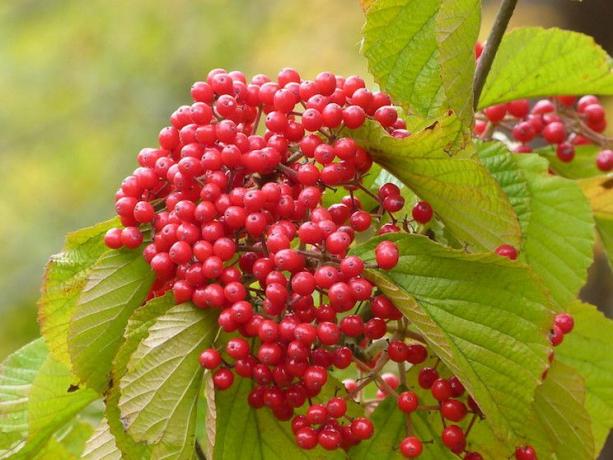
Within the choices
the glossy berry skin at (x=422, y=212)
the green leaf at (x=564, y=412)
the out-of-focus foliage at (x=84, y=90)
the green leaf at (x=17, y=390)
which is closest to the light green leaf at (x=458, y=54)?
the glossy berry skin at (x=422, y=212)

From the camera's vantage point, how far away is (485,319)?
1.32 metres

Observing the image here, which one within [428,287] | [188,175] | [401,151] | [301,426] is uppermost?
[188,175]

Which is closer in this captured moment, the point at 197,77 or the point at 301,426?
the point at 301,426

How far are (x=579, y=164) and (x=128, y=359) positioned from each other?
1.21 metres

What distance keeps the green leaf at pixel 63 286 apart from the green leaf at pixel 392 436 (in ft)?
1.74

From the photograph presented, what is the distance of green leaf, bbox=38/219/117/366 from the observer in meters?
1.52

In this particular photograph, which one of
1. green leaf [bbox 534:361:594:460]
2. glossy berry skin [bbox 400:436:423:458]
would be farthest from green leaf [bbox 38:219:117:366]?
green leaf [bbox 534:361:594:460]

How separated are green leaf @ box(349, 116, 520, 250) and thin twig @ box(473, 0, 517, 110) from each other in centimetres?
26

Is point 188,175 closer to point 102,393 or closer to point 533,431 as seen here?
point 102,393

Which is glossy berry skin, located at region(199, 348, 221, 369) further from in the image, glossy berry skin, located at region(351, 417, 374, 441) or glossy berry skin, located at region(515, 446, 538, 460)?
glossy berry skin, located at region(515, 446, 538, 460)

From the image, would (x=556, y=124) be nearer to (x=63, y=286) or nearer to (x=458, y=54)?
(x=458, y=54)

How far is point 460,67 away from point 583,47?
20.9 inches

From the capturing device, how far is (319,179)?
135cm

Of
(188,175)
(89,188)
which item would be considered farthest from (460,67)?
(89,188)
